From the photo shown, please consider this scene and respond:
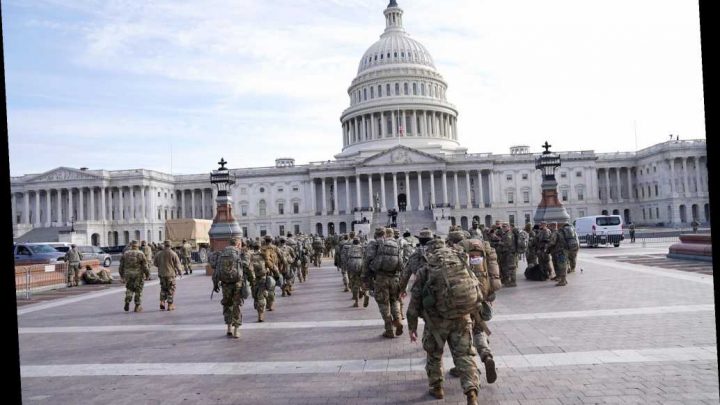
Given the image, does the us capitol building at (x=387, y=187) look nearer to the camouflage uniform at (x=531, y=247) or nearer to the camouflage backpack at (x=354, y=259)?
the camouflage uniform at (x=531, y=247)

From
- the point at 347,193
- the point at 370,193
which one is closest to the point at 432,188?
the point at 370,193

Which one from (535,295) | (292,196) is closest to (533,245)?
(535,295)

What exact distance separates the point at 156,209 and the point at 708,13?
315 feet

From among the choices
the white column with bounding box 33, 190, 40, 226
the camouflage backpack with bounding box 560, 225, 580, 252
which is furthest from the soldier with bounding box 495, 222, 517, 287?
the white column with bounding box 33, 190, 40, 226

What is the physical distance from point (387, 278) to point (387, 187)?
76.9 metres

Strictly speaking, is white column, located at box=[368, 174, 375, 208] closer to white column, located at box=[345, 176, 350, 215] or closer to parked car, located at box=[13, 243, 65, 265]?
white column, located at box=[345, 176, 350, 215]

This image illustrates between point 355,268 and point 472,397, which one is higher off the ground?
point 355,268

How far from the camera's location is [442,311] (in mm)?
6633

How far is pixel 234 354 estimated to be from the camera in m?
9.70

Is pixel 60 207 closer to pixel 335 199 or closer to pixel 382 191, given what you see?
pixel 335 199

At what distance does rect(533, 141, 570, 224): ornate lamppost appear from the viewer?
94.0ft

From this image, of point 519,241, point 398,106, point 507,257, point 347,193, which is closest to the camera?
point 507,257

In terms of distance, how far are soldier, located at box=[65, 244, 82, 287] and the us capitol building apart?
57.0 m

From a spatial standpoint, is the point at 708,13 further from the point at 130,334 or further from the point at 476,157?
the point at 476,157
